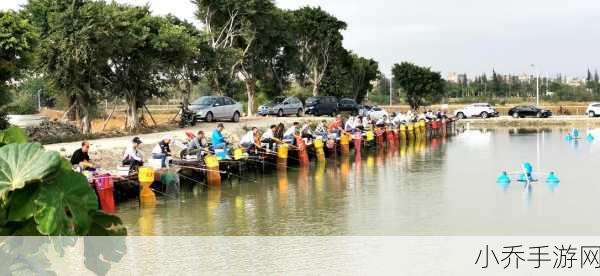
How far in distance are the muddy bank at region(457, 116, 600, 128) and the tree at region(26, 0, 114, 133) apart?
34.8 metres

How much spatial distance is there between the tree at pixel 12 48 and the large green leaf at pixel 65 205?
20306 mm

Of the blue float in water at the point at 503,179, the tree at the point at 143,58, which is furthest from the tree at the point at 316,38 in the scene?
the blue float in water at the point at 503,179

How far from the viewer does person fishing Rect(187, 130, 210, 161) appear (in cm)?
2153

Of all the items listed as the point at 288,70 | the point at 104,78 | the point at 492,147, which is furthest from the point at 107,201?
the point at 288,70

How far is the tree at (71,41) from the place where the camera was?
26.8 m

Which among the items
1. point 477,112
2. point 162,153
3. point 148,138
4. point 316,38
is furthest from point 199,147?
point 477,112

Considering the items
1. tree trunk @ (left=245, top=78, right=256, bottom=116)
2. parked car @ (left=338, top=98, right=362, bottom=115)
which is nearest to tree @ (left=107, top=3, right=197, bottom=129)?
tree trunk @ (left=245, top=78, right=256, bottom=116)

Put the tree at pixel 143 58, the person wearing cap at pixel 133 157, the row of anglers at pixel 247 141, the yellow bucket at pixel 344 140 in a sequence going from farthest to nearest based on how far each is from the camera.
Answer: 1. the yellow bucket at pixel 344 140
2. the tree at pixel 143 58
3. the row of anglers at pixel 247 141
4. the person wearing cap at pixel 133 157

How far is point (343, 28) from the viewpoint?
58.6 meters

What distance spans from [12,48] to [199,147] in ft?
21.1

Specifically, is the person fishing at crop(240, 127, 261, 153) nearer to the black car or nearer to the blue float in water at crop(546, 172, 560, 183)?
the blue float in water at crop(546, 172, 560, 183)

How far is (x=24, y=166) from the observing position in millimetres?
3031

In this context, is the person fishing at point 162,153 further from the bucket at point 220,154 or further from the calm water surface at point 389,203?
the bucket at point 220,154

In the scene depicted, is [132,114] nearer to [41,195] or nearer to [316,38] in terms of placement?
[316,38]
